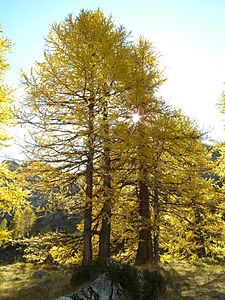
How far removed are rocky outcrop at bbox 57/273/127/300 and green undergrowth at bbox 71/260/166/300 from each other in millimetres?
119

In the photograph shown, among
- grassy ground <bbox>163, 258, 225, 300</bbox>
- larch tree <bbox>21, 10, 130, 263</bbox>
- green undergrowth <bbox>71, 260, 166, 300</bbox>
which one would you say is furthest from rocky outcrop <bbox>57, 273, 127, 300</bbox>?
larch tree <bbox>21, 10, 130, 263</bbox>

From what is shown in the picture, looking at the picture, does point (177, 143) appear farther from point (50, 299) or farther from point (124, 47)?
point (50, 299)

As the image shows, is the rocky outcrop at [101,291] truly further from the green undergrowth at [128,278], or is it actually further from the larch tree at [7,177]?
the larch tree at [7,177]

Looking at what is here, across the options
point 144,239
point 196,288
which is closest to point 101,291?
point 196,288

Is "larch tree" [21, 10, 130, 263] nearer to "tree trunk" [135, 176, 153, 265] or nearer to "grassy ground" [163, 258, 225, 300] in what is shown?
"tree trunk" [135, 176, 153, 265]

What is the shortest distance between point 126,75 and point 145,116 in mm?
2366

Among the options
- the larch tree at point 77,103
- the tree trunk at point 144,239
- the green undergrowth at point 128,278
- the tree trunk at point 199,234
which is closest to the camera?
the green undergrowth at point 128,278

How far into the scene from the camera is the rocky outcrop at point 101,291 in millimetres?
4129

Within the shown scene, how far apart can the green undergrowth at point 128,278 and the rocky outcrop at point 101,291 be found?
0.12 metres

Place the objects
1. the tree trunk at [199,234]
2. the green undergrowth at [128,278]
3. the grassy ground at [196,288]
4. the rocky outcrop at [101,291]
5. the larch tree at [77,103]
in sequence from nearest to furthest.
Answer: the rocky outcrop at [101,291]
the green undergrowth at [128,278]
the grassy ground at [196,288]
the larch tree at [77,103]
the tree trunk at [199,234]

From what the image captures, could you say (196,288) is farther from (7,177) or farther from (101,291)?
(7,177)

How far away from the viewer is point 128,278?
476 cm

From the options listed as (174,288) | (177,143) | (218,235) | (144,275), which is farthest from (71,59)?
(218,235)

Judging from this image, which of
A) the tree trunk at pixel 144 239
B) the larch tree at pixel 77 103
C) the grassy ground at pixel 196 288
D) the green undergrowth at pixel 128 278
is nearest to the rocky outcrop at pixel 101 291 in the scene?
the green undergrowth at pixel 128 278
